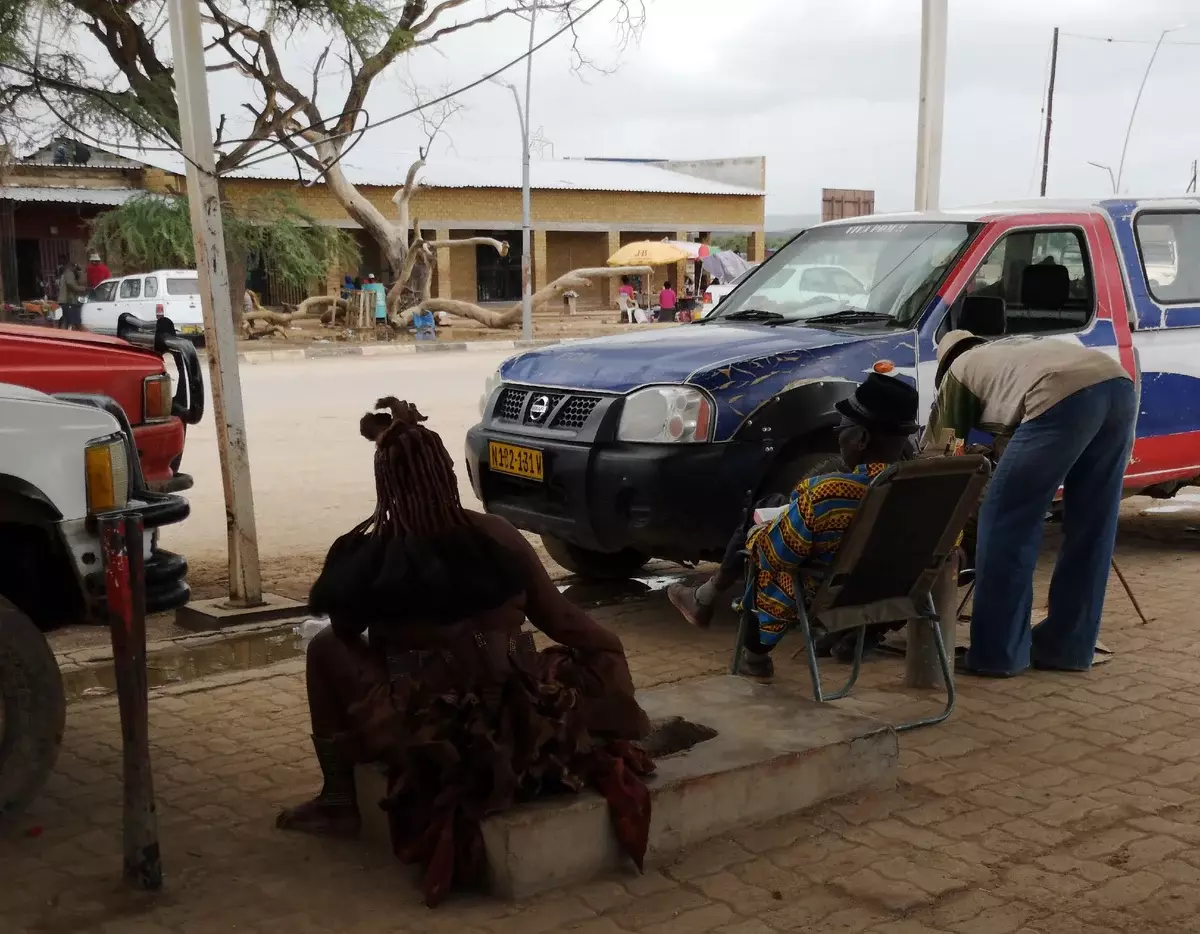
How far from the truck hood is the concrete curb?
16.4 meters

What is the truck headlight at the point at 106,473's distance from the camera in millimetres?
4000

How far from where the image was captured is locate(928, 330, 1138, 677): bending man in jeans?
509 centimetres

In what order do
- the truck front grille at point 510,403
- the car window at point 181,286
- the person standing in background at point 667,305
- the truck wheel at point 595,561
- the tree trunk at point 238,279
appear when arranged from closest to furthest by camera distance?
the truck front grille at point 510,403 < the truck wheel at point 595,561 < the car window at point 181,286 < the tree trunk at point 238,279 < the person standing in background at point 667,305

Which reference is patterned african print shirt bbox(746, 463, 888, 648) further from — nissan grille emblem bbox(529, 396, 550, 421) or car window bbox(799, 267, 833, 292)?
car window bbox(799, 267, 833, 292)

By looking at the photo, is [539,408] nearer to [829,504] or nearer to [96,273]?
[829,504]

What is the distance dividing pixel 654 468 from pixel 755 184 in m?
43.5

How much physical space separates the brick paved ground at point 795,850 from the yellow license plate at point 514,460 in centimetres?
159

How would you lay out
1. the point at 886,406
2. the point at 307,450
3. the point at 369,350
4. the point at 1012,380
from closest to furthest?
1. the point at 886,406
2. the point at 1012,380
3. the point at 307,450
4. the point at 369,350

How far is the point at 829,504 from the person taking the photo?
4.64 meters

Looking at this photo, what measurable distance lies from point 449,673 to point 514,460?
2.83 meters

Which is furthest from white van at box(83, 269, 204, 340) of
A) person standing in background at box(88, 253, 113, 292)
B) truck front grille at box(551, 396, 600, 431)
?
truck front grille at box(551, 396, 600, 431)

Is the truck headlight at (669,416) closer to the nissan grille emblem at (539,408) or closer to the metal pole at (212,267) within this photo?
the nissan grille emblem at (539,408)

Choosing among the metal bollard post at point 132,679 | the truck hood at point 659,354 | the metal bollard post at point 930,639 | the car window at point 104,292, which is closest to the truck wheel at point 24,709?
the metal bollard post at point 132,679

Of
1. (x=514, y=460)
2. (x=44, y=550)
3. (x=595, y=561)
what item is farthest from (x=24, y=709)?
(x=595, y=561)
